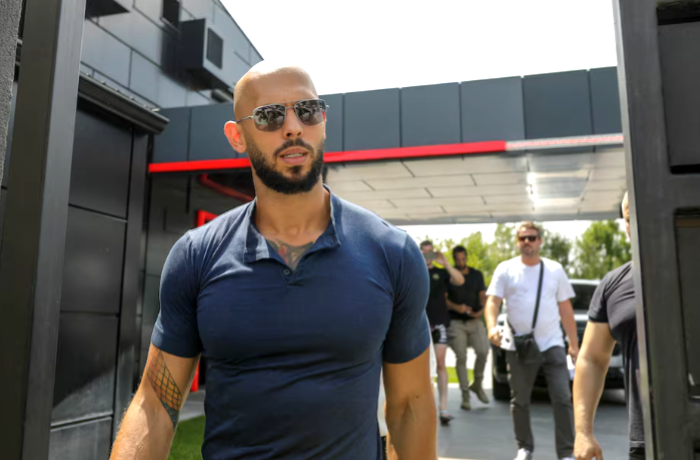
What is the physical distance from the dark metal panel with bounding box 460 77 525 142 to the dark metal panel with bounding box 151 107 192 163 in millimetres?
4343

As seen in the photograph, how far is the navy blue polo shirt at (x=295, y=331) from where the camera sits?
67.1 inches

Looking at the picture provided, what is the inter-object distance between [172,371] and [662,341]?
54.2 inches

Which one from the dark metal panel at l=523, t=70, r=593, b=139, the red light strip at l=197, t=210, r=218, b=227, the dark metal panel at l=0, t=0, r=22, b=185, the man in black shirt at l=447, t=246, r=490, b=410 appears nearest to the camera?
the dark metal panel at l=0, t=0, r=22, b=185

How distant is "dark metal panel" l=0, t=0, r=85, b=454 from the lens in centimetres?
139

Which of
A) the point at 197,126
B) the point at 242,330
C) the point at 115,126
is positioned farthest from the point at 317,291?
the point at 197,126

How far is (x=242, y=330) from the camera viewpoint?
1.71m

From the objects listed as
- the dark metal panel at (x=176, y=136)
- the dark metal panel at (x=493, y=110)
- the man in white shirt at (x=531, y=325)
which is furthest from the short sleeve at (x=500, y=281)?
the dark metal panel at (x=176, y=136)

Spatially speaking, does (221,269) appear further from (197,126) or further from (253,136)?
(197,126)

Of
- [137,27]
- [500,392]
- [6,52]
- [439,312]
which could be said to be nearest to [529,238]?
[439,312]

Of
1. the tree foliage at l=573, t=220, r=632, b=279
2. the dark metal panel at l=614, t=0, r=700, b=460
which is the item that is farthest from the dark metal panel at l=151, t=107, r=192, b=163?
the tree foliage at l=573, t=220, r=632, b=279

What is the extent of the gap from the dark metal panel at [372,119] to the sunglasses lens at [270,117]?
7.23 meters

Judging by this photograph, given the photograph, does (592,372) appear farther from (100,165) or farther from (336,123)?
(336,123)

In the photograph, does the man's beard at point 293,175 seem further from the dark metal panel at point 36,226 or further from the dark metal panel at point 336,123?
the dark metal panel at point 336,123

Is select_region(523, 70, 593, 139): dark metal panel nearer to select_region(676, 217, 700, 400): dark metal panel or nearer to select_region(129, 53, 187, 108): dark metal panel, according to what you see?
select_region(129, 53, 187, 108): dark metal panel
